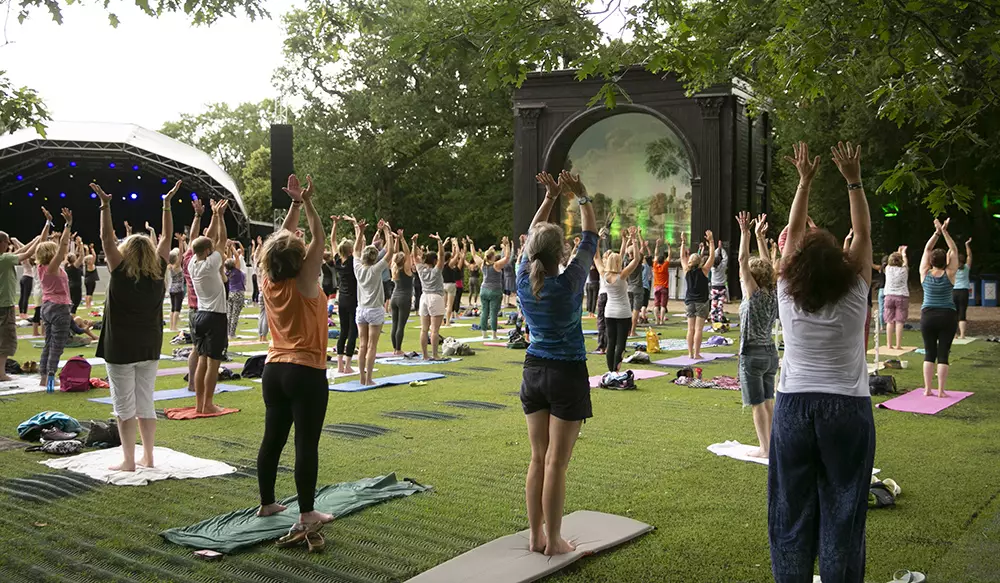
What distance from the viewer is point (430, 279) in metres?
13.8

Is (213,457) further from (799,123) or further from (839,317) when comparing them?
(799,123)

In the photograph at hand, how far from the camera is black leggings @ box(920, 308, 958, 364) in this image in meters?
9.83

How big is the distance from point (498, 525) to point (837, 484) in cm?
233

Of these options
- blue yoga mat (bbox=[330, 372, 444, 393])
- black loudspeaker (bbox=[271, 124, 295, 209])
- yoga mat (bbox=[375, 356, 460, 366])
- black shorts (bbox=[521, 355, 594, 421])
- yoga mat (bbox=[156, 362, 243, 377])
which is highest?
black loudspeaker (bbox=[271, 124, 295, 209])

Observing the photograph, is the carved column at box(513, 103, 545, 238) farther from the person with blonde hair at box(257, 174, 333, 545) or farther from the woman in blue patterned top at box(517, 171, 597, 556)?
the woman in blue patterned top at box(517, 171, 597, 556)

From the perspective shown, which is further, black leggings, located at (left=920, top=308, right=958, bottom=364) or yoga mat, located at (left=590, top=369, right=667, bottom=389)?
yoga mat, located at (left=590, top=369, right=667, bottom=389)

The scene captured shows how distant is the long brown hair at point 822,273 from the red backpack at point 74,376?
952 centimetres

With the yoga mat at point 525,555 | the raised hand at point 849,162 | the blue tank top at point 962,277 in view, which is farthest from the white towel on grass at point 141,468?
the blue tank top at point 962,277

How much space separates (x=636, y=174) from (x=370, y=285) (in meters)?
22.0

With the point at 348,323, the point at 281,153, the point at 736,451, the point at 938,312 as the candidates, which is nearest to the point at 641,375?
the point at 938,312

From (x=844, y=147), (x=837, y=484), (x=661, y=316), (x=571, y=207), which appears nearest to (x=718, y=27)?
(x=844, y=147)

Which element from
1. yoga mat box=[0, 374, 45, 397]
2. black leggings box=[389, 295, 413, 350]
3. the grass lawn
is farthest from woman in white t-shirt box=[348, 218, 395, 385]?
yoga mat box=[0, 374, 45, 397]

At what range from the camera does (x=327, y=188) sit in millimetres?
42156

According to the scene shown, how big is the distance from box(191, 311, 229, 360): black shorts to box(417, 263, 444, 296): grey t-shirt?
16.5 ft
